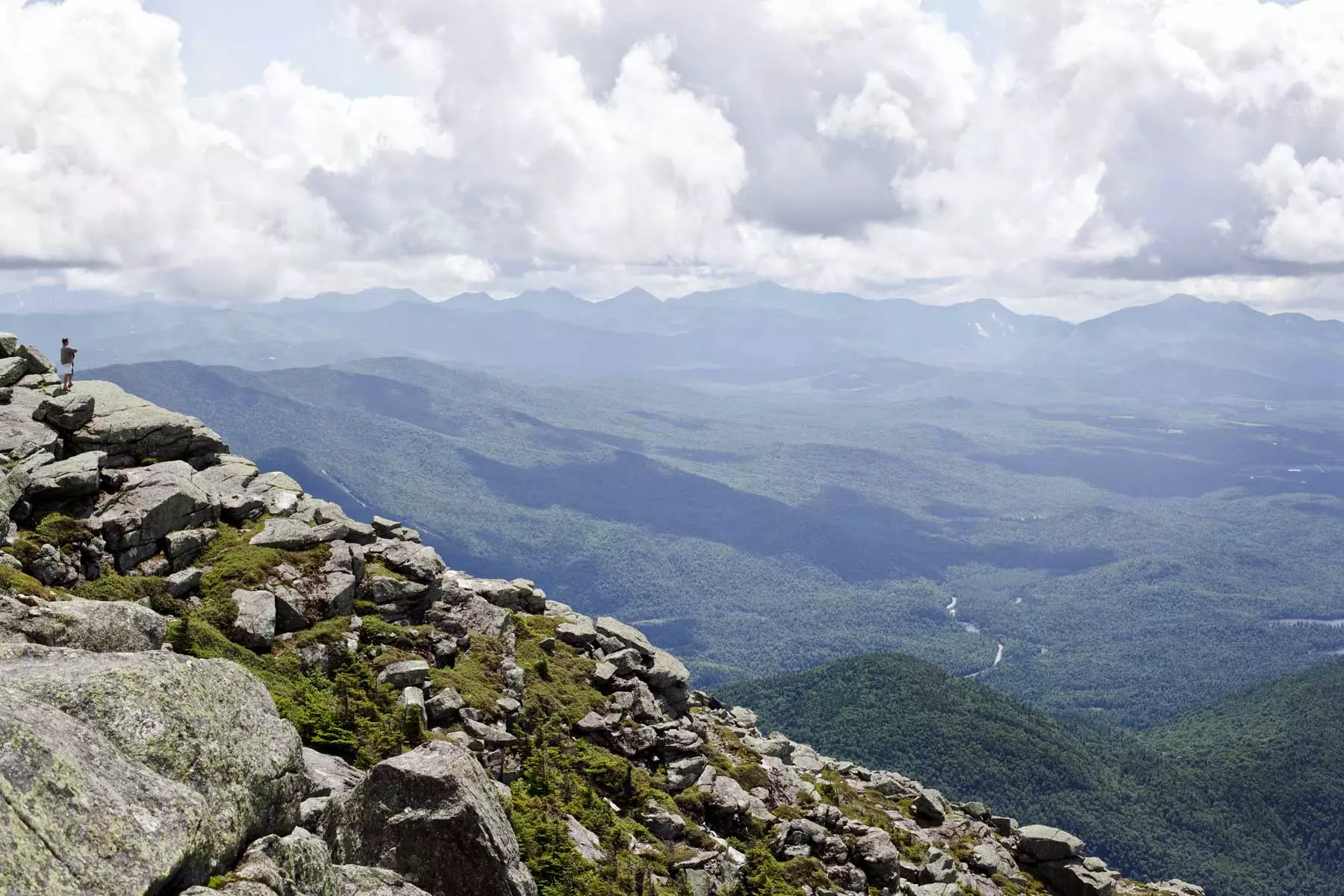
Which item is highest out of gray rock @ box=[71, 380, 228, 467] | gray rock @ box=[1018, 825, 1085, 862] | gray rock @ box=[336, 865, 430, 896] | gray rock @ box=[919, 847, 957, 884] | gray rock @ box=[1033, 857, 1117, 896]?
gray rock @ box=[71, 380, 228, 467]

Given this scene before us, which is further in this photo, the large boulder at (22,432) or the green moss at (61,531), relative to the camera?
the large boulder at (22,432)

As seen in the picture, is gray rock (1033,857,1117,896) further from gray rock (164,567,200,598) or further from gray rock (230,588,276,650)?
gray rock (164,567,200,598)

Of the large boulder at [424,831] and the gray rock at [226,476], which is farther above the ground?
the gray rock at [226,476]

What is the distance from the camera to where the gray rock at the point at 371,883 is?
18500 millimetres

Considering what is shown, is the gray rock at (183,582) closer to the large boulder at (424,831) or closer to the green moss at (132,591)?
the green moss at (132,591)

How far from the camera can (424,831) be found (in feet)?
72.0

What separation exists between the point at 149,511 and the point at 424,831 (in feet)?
76.2

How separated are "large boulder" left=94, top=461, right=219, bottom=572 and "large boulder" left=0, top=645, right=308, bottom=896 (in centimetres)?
1853

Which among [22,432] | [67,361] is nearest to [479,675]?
[22,432]

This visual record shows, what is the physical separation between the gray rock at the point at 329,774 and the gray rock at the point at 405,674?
252 inches

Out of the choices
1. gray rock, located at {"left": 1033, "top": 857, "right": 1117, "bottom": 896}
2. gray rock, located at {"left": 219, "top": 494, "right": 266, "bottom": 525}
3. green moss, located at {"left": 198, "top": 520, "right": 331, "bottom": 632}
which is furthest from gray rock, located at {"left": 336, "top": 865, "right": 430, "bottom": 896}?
gray rock, located at {"left": 1033, "top": 857, "right": 1117, "bottom": 896}

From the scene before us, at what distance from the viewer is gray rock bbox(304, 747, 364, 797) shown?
23281 mm

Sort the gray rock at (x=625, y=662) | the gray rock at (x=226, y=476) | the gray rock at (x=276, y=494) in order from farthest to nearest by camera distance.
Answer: the gray rock at (x=625, y=662), the gray rock at (x=276, y=494), the gray rock at (x=226, y=476)

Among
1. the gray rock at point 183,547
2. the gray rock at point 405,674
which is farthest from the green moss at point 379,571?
the gray rock at point 405,674
